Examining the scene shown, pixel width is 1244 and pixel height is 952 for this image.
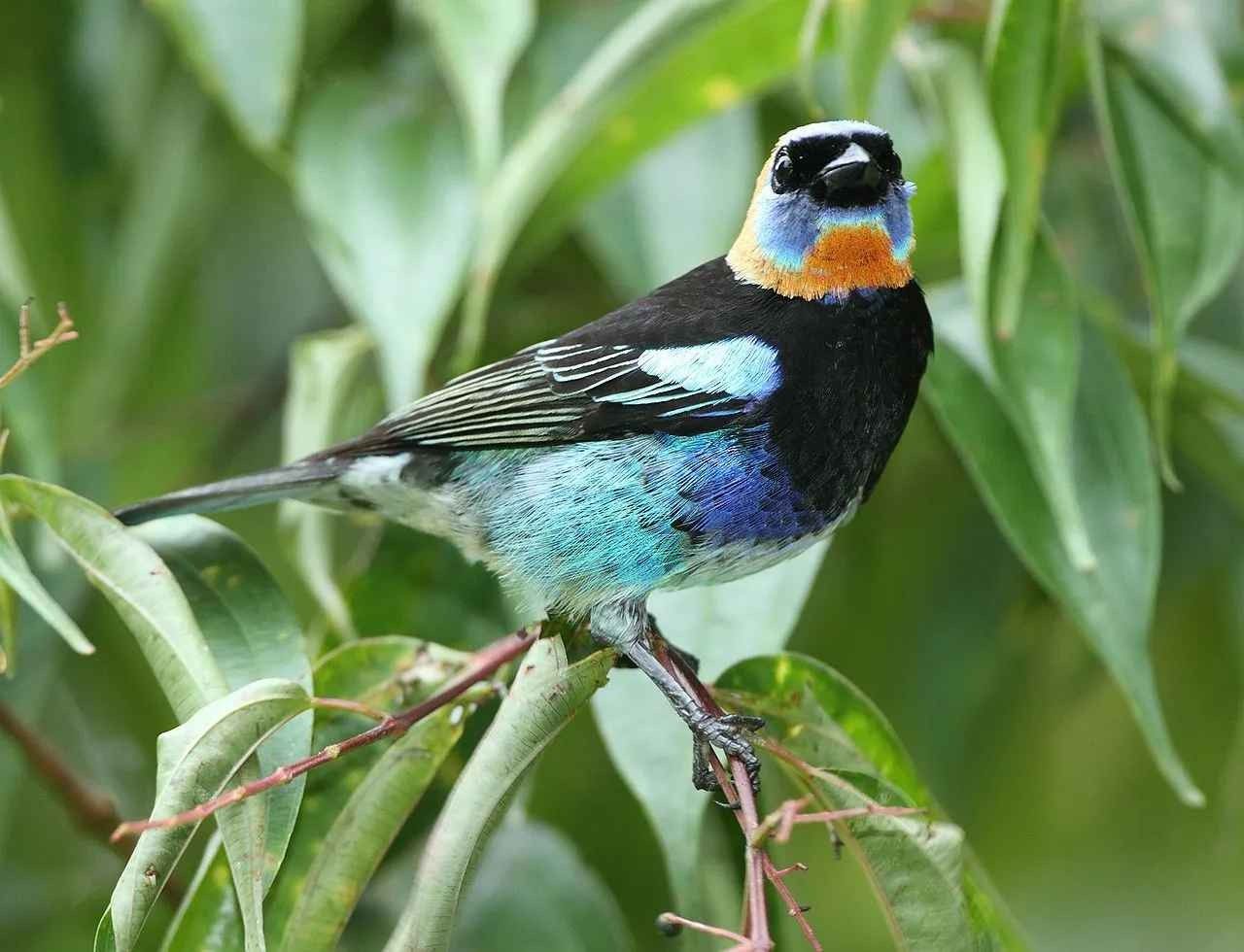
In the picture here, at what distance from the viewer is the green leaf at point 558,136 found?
111 inches

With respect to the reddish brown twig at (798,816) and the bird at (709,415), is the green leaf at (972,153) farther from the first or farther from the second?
the reddish brown twig at (798,816)

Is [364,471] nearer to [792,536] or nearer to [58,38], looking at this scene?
[792,536]

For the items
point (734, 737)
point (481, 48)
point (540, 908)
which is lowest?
point (540, 908)

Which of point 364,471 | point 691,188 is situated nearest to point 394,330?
point 364,471

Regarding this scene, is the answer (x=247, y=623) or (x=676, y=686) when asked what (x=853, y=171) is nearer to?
(x=676, y=686)

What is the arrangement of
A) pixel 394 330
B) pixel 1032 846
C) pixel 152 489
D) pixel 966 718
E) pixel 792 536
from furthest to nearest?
pixel 1032 846
pixel 152 489
pixel 966 718
pixel 394 330
pixel 792 536

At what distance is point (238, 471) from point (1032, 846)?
228 cm

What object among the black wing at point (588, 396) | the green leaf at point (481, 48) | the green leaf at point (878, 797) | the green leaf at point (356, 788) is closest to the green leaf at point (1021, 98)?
the black wing at point (588, 396)

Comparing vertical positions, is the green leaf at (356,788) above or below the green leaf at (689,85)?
below

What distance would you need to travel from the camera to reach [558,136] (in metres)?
2.86

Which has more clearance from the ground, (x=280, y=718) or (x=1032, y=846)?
(x=280, y=718)

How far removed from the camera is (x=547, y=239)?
11.0 feet

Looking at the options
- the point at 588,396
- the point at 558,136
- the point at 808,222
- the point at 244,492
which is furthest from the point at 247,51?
the point at 808,222

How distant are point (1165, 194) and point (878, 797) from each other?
1453mm
